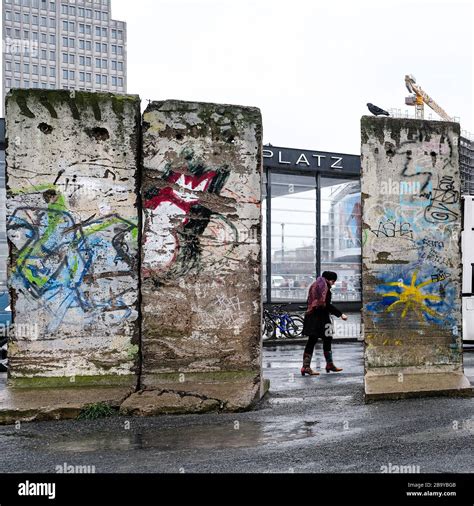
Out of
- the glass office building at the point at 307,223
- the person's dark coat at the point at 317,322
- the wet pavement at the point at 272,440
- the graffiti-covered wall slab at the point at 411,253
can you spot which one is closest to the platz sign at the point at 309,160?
the glass office building at the point at 307,223

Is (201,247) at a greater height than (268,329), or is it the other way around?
(201,247)

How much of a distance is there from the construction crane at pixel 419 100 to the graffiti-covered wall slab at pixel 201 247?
8851 cm

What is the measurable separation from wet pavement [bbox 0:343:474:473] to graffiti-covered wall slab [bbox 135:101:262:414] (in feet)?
2.52

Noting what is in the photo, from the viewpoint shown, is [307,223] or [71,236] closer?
[71,236]

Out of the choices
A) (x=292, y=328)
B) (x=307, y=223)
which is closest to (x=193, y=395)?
(x=292, y=328)

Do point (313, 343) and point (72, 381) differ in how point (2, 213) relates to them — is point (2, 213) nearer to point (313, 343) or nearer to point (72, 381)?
point (313, 343)

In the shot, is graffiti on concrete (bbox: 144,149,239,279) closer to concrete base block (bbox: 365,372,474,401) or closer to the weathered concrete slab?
the weathered concrete slab

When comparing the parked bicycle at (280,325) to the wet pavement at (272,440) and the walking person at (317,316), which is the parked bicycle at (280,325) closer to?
the walking person at (317,316)

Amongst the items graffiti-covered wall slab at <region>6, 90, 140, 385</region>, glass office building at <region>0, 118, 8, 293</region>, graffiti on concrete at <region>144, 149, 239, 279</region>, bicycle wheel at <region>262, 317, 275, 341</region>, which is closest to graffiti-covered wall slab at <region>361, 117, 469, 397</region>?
graffiti on concrete at <region>144, 149, 239, 279</region>

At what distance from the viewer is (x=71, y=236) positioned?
8188mm

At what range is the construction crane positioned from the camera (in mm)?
92750

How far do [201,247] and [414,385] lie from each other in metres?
3.07

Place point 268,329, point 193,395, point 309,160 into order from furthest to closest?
point 309,160
point 268,329
point 193,395
